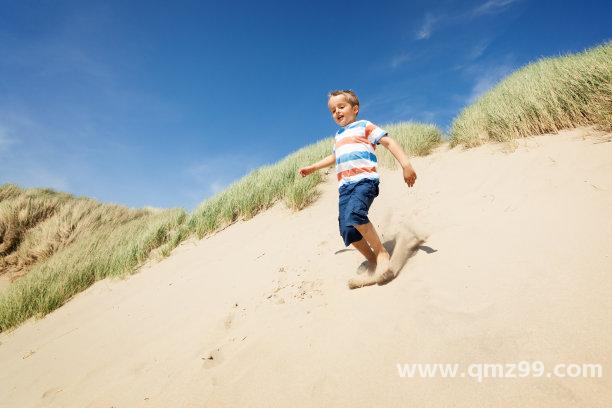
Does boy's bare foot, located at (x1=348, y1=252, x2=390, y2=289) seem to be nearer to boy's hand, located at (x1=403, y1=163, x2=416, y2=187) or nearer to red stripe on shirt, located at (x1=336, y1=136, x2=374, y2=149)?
boy's hand, located at (x1=403, y1=163, x2=416, y2=187)

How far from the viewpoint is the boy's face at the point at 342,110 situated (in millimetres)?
2832

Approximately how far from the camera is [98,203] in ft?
34.1

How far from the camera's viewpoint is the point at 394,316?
1.93 meters

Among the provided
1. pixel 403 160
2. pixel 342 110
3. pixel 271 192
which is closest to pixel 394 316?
pixel 403 160

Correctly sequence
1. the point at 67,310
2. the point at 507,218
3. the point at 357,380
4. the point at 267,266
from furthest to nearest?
the point at 67,310 < the point at 267,266 < the point at 507,218 < the point at 357,380

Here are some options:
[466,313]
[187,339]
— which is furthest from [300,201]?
[466,313]

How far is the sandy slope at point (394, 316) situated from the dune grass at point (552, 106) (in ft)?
1.03

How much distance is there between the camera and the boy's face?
9.29 ft

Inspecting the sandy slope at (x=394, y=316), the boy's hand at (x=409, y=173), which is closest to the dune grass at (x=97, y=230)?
the sandy slope at (x=394, y=316)

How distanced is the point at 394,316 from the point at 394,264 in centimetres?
71

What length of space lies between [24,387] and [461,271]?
3554mm

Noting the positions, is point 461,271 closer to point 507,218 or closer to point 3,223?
point 507,218

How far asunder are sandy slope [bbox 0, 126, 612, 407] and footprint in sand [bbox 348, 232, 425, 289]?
0.21 ft

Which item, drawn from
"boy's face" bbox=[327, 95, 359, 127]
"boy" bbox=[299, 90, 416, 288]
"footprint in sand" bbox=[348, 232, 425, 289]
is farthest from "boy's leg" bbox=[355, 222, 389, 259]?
"boy's face" bbox=[327, 95, 359, 127]
